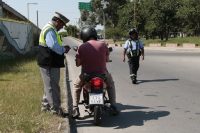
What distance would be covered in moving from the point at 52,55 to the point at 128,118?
193cm

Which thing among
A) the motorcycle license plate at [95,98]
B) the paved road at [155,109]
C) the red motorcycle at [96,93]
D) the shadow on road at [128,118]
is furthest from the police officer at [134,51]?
the motorcycle license plate at [95,98]

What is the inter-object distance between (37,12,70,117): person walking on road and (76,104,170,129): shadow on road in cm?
70

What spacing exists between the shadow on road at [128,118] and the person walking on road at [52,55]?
70 cm

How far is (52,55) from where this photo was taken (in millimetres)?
9734

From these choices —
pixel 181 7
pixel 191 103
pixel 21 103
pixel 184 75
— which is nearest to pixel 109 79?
pixel 21 103

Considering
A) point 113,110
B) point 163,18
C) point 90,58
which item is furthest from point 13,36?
point 163,18

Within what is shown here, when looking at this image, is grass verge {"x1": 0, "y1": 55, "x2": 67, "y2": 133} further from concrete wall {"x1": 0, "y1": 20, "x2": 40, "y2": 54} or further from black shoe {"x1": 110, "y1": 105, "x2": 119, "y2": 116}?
concrete wall {"x1": 0, "y1": 20, "x2": 40, "y2": 54}

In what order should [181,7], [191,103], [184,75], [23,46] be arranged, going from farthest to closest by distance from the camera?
[181,7]
[23,46]
[184,75]
[191,103]

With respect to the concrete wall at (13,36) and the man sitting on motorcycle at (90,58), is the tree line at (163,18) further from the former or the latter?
the man sitting on motorcycle at (90,58)

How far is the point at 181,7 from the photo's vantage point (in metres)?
72.1

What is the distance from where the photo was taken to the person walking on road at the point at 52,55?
962cm

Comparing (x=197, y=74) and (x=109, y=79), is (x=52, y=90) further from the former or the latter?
(x=197, y=74)

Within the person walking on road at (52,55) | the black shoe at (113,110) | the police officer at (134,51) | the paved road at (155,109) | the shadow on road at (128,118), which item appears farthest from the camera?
the police officer at (134,51)

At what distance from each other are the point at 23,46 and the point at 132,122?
25.6m
